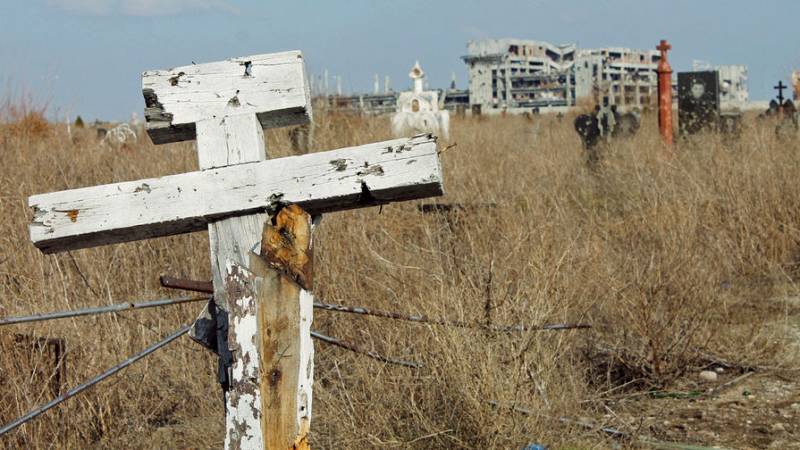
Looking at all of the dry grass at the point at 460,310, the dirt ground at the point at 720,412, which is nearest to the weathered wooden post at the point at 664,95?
the dry grass at the point at 460,310

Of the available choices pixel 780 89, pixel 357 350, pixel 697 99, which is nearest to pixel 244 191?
pixel 357 350

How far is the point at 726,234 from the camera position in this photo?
7.25m

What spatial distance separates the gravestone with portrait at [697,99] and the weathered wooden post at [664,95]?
194mm

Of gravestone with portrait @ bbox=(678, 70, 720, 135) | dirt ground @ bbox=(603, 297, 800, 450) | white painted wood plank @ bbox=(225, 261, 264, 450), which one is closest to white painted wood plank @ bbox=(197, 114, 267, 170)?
white painted wood plank @ bbox=(225, 261, 264, 450)

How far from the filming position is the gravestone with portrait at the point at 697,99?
14023mm

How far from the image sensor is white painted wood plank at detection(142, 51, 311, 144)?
240 cm

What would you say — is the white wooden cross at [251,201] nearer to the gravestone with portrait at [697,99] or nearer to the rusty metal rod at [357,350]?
the rusty metal rod at [357,350]

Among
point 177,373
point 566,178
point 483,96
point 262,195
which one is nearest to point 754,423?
point 177,373

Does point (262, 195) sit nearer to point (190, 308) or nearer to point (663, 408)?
point (663, 408)

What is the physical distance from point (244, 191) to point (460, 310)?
4.63 ft

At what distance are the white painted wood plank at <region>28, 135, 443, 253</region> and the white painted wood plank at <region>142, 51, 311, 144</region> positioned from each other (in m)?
0.14

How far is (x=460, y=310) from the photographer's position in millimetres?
3588

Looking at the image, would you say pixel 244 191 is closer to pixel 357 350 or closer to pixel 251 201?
pixel 251 201

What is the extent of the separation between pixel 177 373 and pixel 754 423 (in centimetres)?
255
